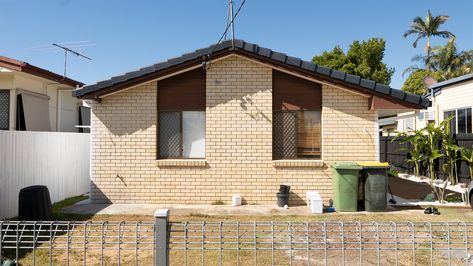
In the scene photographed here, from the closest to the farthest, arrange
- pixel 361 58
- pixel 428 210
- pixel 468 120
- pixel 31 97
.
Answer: pixel 428 210 < pixel 31 97 < pixel 468 120 < pixel 361 58

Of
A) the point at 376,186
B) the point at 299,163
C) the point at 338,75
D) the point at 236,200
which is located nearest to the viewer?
Answer: the point at 376,186

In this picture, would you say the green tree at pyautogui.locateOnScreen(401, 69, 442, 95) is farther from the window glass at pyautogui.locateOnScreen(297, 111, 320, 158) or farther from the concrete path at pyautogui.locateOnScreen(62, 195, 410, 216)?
the concrete path at pyautogui.locateOnScreen(62, 195, 410, 216)

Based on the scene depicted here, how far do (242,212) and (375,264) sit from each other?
12.7 ft

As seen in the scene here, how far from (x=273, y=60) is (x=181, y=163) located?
12.3 ft

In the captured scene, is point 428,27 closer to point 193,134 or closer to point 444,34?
point 444,34

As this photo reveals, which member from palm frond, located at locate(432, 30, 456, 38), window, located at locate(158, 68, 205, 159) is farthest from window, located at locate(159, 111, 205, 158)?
palm frond, located at locate(432, 30, 456, 38)

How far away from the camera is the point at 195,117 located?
378 inches

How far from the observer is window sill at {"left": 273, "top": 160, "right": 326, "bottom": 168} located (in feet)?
30.1

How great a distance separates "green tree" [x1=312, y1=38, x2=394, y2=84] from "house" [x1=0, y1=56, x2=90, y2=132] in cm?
2651

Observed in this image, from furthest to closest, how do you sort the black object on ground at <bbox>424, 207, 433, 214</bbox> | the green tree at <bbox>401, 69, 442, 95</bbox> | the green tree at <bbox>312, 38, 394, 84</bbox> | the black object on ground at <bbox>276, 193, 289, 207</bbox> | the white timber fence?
the green tree at <bbox>401, 69, 442, 95</bbox>
the green tree at <bbox>312, 38, 394, 84</bbox>
the black object on ground at <bbox>276, 193, 289, 207</bbox>
the black object on ground at <bbox>424, 207, 433, 214</bbox>
the white timber fence

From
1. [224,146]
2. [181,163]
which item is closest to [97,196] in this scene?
[181,163]

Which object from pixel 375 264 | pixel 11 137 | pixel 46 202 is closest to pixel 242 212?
pixel 375 264

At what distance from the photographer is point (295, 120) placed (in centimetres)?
946

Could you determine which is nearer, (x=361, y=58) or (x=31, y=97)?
(x=31, y=97)
